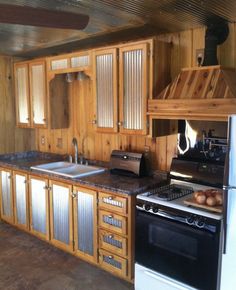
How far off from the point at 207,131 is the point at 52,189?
172cm

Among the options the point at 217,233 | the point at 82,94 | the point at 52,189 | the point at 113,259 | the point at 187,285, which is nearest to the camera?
the point at 217,233

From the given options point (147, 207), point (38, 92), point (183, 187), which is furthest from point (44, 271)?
point (38, 92)

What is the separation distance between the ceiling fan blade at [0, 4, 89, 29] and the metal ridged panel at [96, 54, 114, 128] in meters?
1.26

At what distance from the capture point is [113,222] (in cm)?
282

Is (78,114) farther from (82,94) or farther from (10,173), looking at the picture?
(10,173)

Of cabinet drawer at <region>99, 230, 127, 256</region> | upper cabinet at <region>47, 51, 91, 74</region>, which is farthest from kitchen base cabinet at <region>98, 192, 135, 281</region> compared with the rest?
upper cabinet at <region>47, 51, 91, 74</region>

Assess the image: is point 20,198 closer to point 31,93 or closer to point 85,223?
point 85,223

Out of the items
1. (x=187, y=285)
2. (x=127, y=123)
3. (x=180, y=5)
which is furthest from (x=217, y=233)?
(x=180, y=5)

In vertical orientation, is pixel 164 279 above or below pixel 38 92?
below

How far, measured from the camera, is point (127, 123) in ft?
9.89

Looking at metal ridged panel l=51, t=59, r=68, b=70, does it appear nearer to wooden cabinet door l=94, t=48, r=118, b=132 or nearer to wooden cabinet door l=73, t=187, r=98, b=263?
wooden cabinet door l=94, t=48, r=118, b=132

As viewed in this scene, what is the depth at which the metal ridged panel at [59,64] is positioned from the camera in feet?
11.6

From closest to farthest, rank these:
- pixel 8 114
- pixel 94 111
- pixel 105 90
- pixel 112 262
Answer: pixel 112 262 < pixel 105 90 < pixel 94 111 < pixel 8 114

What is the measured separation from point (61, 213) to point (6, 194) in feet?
3.72
